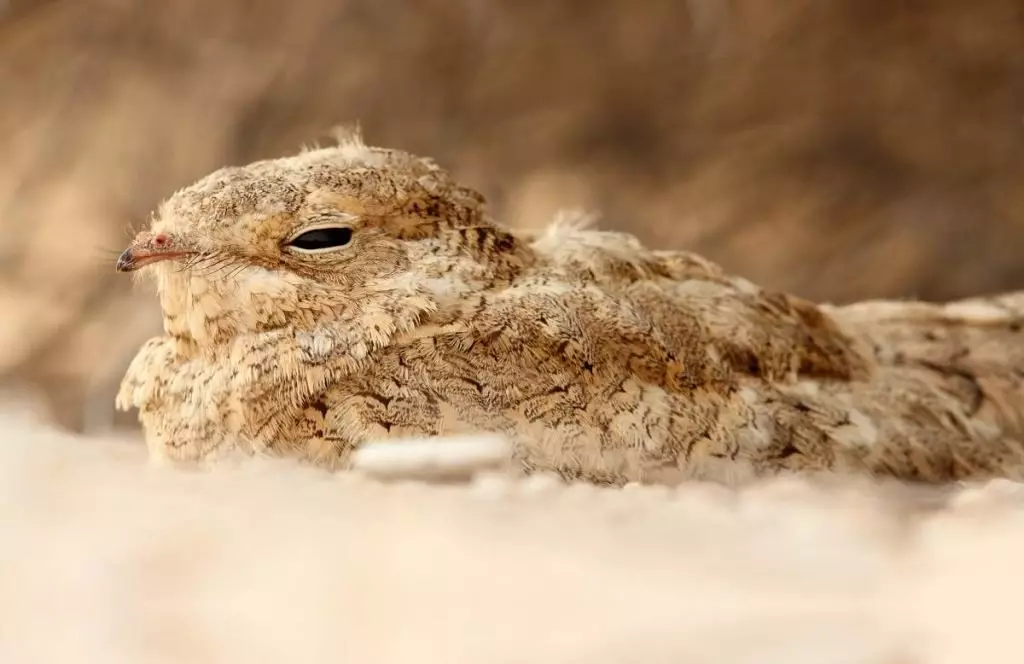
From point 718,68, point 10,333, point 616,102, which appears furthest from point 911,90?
point 10,333

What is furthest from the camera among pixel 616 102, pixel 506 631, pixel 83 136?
pixel 616 102

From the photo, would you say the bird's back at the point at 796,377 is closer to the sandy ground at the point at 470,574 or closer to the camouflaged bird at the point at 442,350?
the camouflaged bird at the point at 442,350

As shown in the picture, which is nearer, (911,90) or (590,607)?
(590,607)

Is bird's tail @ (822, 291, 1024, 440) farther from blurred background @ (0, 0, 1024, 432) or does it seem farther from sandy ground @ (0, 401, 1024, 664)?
sandy ground @ (0, 401, 1024, 664)

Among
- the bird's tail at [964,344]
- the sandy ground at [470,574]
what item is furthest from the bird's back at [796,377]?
the sandy ground at [470,574]

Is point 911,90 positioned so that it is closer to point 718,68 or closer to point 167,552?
point 718,68

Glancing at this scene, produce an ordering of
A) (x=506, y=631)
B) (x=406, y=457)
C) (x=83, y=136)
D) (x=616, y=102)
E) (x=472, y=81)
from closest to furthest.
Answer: (x=506, y=631), (x=406, y=457), (x=83, y=136), (x=472, y=81), (x=616, y=102)

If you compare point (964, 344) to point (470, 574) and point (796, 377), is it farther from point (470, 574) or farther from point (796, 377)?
point (470, 574)
